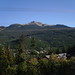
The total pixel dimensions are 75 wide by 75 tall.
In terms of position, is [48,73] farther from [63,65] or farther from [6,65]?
[6,65]

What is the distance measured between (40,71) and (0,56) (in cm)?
1322

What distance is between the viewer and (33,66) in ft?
173

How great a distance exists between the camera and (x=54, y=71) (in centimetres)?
5006

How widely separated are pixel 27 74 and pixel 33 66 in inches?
109

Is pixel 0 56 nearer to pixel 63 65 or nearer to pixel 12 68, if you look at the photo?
pixel 12 68

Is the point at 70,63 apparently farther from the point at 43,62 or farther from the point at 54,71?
the point at 43,62

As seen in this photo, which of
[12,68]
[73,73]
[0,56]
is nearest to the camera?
[73,73]

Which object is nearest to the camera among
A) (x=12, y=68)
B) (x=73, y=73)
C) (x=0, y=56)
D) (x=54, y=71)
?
(x=73, y=73)

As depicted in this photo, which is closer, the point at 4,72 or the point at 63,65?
the point at 63,65

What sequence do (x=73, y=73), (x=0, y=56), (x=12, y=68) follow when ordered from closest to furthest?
(x=73, y=73)
(x=12, y=68)
(x=0, y=56)

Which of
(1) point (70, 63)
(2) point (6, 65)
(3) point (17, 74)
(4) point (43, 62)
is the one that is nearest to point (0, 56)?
(2) point (6, 65)

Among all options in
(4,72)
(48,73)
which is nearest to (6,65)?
(4,72)

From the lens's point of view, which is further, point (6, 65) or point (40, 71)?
point (6, 65)

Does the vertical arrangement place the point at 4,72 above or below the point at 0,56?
below
